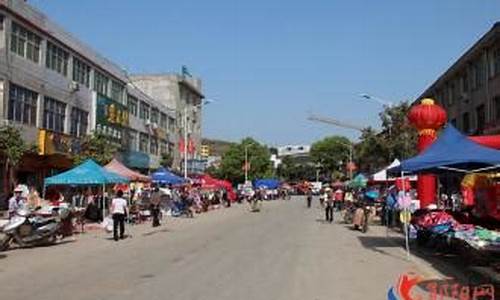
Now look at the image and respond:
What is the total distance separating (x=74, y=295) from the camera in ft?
38.9

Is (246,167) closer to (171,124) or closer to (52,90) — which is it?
(171,124)

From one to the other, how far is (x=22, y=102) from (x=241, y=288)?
98.7 ft

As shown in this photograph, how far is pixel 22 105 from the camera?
40062mm

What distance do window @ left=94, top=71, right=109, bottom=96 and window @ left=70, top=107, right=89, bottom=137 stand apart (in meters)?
3.13

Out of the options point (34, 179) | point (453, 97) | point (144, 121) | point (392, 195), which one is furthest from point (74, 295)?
point (144, 121)

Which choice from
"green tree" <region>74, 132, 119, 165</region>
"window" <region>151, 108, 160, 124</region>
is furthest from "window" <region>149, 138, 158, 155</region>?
"green tree" <region>74, 132, 119, 165</region>

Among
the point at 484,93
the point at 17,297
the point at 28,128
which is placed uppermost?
the point at 484,93

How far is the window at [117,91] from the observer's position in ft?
195

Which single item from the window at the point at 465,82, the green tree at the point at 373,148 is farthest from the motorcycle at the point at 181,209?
the window at the point at 465,82

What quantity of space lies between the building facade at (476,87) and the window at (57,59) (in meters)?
25.3

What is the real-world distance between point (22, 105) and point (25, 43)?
3.27 metres

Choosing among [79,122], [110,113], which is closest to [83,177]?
[79,122]

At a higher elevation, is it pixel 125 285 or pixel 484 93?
pixel 484 93

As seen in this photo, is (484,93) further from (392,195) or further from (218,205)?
(218,205)
